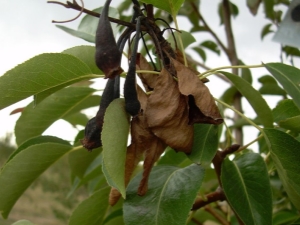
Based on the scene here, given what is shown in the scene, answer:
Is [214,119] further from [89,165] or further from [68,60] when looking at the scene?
[89,165]

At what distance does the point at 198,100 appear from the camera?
479 millimetres

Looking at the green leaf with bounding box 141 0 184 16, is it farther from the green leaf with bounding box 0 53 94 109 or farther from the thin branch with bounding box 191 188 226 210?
the thin branch with bounding box 191 188 226 210

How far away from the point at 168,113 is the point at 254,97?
0.61ft

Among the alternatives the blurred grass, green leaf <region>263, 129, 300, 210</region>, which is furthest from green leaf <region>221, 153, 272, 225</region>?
the blurred grass

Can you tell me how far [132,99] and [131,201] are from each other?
143 mm

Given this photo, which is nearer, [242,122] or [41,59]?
[41,59]

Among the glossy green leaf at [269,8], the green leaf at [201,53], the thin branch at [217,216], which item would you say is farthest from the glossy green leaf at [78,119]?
the green leaf at [201,53]

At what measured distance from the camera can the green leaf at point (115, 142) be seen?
16.7 inches

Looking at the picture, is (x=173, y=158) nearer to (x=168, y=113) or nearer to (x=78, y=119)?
(x=168, y=113)

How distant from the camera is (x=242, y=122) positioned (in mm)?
1172

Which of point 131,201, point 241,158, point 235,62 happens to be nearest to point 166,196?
point 131,201

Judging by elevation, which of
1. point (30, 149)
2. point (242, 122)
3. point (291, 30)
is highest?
point (291, 30)

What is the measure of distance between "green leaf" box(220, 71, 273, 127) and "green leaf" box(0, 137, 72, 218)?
10.9 inches

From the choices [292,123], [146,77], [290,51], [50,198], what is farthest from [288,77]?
[50,198]
